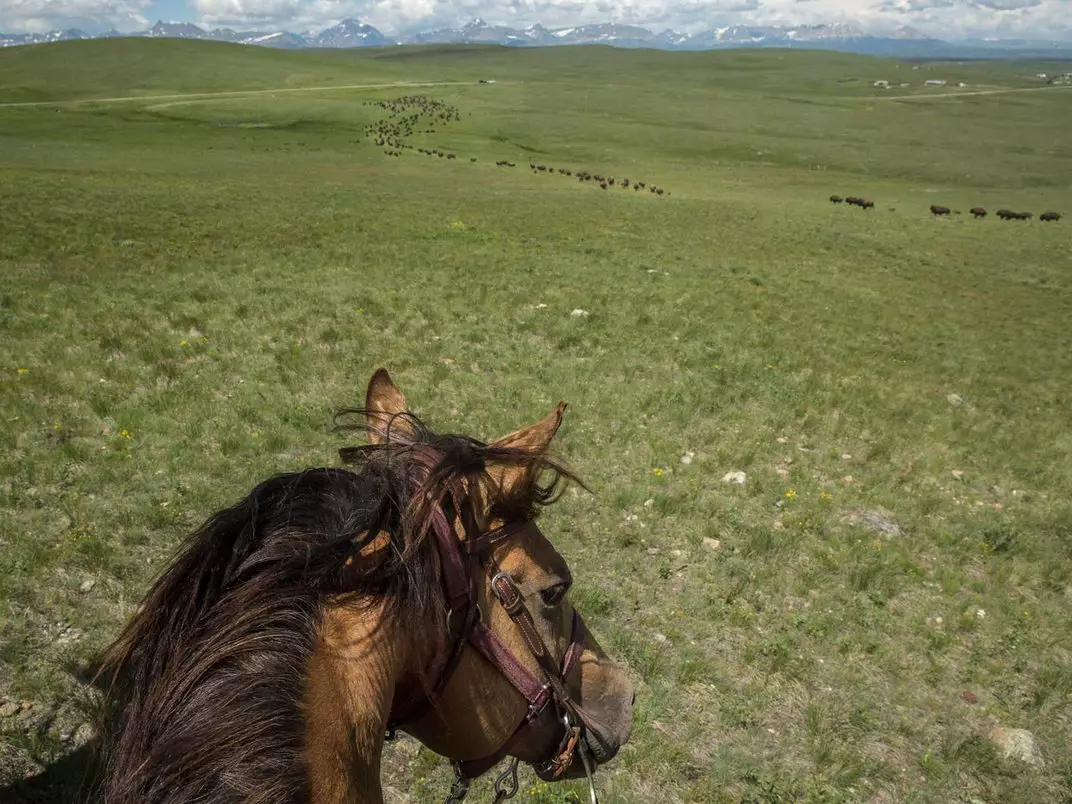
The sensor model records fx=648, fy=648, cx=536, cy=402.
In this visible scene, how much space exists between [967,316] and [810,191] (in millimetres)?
28407

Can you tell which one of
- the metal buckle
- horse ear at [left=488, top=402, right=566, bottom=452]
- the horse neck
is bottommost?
the metal buckle

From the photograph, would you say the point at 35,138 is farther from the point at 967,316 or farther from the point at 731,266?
the point at 967,316

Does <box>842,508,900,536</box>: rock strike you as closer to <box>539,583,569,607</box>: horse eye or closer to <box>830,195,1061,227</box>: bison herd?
<box>539,583,569,607</box>: horse eye

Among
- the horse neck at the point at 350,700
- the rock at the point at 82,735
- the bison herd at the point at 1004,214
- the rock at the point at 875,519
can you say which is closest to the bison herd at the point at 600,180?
the bison herd at the point at 1004,214

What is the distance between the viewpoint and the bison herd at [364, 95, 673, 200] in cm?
4088

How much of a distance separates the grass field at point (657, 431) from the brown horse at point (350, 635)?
270cm

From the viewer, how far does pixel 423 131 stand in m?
63.4

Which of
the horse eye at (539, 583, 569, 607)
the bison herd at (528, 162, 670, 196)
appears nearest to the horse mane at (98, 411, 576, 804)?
the horse eye at (539, 583, 569, 607)

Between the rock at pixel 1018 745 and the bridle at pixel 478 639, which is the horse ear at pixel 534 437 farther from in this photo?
the rock at pixel 1018 745

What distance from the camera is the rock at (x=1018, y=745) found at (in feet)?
15.4

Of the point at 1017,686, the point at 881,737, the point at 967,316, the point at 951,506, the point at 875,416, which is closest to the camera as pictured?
the point at 881,737

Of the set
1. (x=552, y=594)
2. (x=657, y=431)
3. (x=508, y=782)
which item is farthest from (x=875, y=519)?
(x=552, y=594)

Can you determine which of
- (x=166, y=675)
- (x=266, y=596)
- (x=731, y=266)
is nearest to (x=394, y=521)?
(x=266, y=596)

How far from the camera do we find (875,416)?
1048cm
